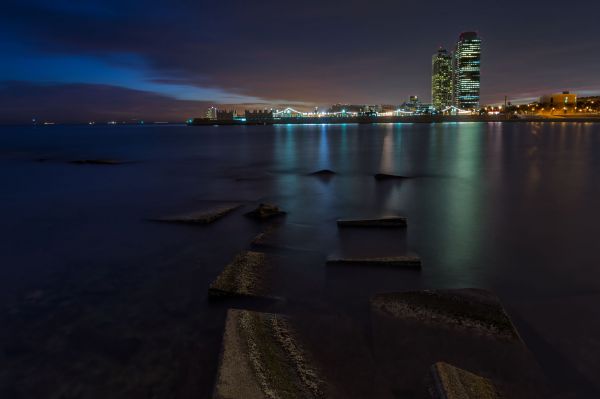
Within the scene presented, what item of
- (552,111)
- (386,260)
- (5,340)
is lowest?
(5,340)

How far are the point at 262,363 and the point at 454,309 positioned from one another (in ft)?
8.33

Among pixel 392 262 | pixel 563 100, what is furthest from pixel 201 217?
pixel 563 100

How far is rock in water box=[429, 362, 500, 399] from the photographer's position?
3316 mm

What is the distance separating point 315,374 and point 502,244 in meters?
5.90

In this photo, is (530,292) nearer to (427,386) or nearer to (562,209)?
(427,386)

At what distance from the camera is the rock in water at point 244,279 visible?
550 centimetres

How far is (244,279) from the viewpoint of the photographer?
5781 millimetres

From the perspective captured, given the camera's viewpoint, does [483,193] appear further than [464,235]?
Yes

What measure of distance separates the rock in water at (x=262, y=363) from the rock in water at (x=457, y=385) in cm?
104

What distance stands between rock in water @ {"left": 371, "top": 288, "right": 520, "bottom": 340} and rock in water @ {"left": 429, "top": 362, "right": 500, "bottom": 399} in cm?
95

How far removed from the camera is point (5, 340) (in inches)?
185

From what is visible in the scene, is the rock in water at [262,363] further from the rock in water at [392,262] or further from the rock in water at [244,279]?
the rock in water at [392,262]

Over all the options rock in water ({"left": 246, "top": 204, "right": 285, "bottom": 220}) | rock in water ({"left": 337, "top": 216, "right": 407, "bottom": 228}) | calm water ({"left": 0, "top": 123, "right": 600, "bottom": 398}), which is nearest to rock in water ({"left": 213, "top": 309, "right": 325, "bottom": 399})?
calm water ({"left": 0, "top": 123, "right": 600, "bottom": 398})

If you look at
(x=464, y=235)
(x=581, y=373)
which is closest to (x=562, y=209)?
(x=464, y=235)
